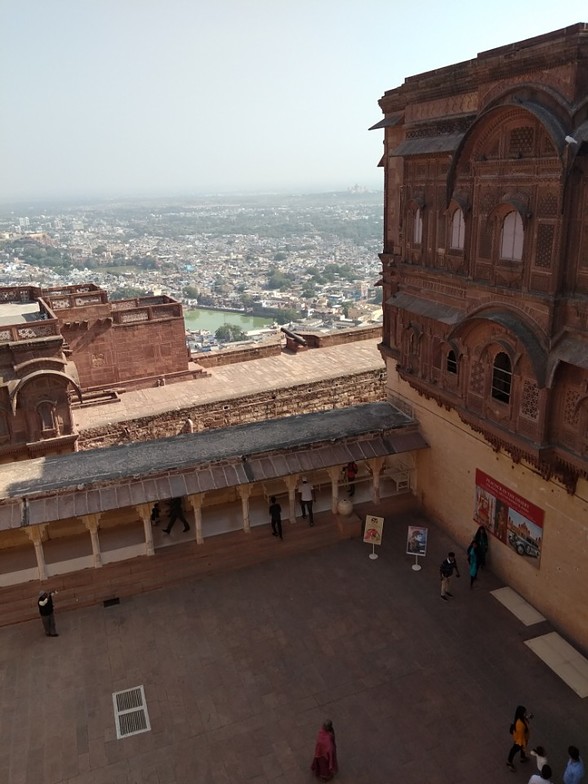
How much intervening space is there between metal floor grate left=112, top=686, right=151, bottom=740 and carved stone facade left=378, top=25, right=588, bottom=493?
8562 mm

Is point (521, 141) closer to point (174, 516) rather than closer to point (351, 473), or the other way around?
point (351, 473)

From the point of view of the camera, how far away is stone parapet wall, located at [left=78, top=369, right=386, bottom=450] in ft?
68.5

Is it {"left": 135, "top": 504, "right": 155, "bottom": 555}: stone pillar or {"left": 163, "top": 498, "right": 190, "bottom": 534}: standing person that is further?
{"left": 163, "top": 498, "right": 190, "bottom": 534}: standing person

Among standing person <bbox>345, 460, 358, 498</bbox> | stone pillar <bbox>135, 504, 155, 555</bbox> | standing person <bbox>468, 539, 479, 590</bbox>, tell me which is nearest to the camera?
standing person <bbox>468, 539, 479, 590</bbox>

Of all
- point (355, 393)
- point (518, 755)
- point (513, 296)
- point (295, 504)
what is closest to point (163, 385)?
point (355, 393)

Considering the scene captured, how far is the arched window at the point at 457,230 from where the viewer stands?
13.3 meters

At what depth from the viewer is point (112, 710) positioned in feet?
35.9

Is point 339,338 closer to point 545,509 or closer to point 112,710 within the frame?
point 545,509

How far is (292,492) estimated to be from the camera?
15.4 metres

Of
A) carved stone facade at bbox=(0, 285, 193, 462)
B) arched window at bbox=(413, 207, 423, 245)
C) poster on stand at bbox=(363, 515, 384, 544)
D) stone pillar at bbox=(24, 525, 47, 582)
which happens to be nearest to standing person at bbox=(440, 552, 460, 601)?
poster on stand at bbox=(363, 515, 384, 544)

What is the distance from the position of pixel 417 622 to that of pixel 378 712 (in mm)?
2487

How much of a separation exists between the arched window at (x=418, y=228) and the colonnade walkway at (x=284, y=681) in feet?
25.8

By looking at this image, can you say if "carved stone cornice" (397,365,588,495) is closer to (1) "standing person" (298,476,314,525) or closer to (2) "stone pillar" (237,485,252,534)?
(1) "standing person" (298,476,314,525)

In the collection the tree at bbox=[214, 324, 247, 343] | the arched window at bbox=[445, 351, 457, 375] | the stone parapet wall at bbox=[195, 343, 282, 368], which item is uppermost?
the arched window at bbox=[445, 351, 457, 375]
